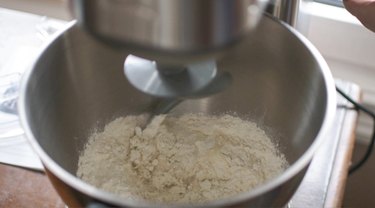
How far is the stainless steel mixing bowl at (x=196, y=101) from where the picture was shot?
1.68 ft

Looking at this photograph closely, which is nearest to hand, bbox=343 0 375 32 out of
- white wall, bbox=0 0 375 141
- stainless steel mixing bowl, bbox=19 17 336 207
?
stainless steel mixing bowl, bbox=19 17 336 207

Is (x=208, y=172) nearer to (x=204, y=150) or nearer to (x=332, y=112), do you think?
(x=204, y=150)

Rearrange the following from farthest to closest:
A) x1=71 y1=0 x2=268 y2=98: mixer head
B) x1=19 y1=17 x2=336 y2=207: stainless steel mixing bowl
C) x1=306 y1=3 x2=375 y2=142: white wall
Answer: x1=306 y1=3 x2=375 y2=142: white wall < x1=19 y1=17 x2=336 y2=207: stainless steel mixing bowl < x1=71 y1=0 x2=268 y2=98: mixer head

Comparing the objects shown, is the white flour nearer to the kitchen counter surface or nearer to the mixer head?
A: the kitchen counter surface

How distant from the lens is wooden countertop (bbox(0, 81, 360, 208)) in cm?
60

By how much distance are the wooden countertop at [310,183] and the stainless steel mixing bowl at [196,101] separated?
0.13 feet

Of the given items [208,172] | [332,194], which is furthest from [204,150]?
[332,194]

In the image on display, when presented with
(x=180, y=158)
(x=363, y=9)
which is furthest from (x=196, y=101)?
(x=363, y=9)

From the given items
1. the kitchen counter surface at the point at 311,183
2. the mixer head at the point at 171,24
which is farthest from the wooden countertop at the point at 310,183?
the mixer head at the point at 171,24

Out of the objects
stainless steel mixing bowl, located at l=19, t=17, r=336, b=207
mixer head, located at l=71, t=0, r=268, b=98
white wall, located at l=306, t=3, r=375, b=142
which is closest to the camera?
mixer head, located at l=71, t=0, r=268, b=98

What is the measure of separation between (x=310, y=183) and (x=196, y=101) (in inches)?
6.3

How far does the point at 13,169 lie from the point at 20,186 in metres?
0.03

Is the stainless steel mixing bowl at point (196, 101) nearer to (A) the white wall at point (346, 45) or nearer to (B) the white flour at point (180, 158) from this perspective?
(B) the white flour at point (180, 158)

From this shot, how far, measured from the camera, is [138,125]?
661mm
